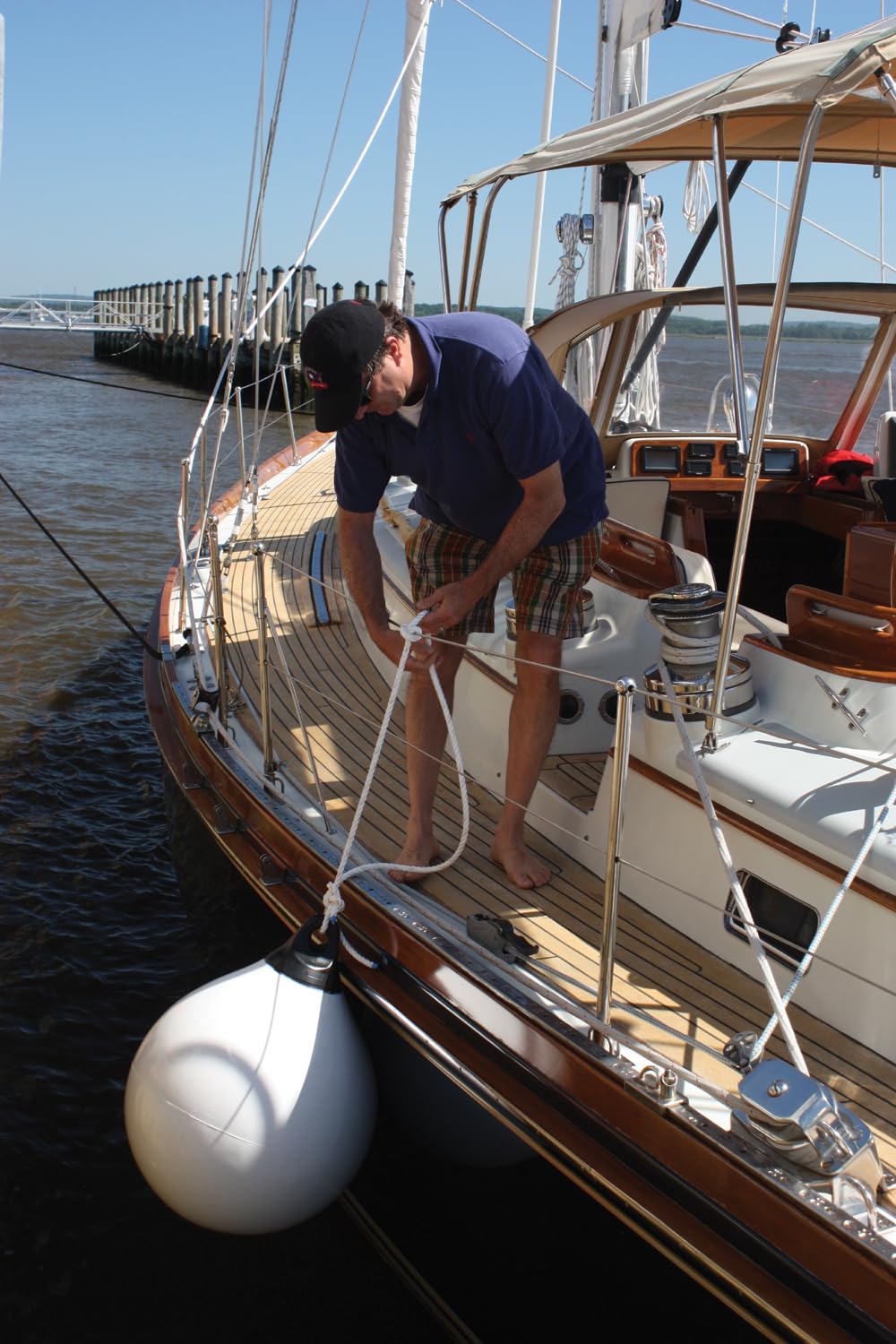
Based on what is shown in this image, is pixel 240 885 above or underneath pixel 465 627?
underneath

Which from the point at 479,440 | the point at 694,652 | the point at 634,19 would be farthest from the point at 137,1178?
the point at 634,19

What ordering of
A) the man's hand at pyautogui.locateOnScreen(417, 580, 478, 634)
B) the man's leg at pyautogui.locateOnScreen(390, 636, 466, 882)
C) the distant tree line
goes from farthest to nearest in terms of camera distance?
the distant tree line < the man's leg at pyautogui.locateOnScreen(390, 636, 466, 882) < the man's hand at pyautogui.locateOnScreen(417, 580, 478, 634)

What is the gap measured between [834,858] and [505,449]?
4.08 ft

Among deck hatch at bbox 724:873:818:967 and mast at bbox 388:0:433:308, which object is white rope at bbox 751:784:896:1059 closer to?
deck hatch at bbox 724:873:818:967

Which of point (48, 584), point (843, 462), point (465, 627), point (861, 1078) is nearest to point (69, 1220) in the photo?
point (465, 627)

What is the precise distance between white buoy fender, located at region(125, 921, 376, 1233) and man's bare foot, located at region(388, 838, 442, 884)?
495mm

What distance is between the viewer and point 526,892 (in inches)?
126

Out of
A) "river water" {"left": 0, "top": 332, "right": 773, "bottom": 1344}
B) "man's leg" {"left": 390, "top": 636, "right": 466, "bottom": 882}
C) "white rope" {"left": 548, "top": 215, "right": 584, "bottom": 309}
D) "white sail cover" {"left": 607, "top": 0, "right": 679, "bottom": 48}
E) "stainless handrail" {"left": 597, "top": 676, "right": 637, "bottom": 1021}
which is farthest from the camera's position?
"white rope" {"left": 548, "top": 215, "right": 584, "bottom": 309}

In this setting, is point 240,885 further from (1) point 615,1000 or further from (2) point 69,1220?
(1) point 615,1000

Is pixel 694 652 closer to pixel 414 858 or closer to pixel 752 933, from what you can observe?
pixel 752 933

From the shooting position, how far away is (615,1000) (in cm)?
257

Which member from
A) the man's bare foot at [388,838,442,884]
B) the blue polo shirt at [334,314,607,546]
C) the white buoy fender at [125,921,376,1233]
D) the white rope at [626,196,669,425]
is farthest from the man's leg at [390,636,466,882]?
the white rope at [626,196,669,425]

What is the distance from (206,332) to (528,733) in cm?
3114

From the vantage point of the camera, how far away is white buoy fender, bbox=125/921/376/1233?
2.53 m
